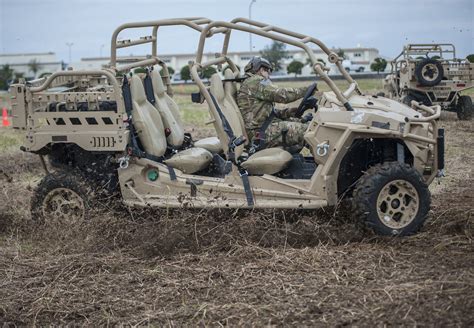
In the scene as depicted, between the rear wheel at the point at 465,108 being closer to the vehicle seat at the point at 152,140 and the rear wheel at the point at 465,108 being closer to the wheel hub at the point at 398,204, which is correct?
the vehicle seat at the point at 152,140

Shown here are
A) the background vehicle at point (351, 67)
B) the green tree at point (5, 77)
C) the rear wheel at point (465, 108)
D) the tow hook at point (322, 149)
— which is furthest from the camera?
the green tree at point (5, 77)

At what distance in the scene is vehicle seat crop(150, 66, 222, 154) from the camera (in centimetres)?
874

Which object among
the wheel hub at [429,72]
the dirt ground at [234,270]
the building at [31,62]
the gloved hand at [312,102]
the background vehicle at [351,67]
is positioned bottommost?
the building at [31,62]

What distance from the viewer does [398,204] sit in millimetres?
7266

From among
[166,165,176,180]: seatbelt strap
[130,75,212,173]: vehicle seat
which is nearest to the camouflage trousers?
[130,75,212,173]: vehicle seat

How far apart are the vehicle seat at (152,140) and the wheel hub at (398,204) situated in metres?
2.03

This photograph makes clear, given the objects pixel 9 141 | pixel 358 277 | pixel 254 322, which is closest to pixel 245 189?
pixel 358 277

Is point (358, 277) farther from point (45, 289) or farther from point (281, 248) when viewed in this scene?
point (45, 289)

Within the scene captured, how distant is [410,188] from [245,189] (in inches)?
64.9

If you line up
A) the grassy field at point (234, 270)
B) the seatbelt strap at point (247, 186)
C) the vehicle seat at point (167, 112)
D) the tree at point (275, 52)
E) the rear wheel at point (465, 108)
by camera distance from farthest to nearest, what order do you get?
the tree at point (275, 52)
the rear wheel at point (465, 108)
the vehicle seat at point (167, 112)
the seatbelt strap at point (247, 186)
the grassy field at point (234, 270)

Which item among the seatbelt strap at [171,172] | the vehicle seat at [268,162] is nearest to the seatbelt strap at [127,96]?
the seatbelt strap at [171,172]

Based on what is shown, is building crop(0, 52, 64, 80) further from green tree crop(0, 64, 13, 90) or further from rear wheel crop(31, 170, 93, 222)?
rear wheel crop(31, 170, 93, 222)

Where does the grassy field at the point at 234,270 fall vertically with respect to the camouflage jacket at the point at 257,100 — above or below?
below

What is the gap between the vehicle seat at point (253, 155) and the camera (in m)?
7.91
